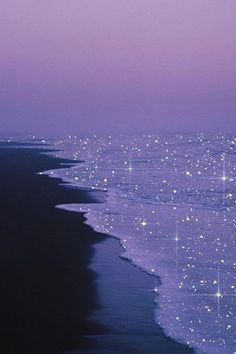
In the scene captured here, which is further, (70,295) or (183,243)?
(183,243)

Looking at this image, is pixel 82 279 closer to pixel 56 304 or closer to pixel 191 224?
pixel 56 304

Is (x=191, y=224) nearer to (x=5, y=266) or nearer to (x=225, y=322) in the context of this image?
(x=5, y=266)

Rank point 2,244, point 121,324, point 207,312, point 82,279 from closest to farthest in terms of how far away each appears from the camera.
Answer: point 121,324
point 207,312
point 82,279
point 2,244

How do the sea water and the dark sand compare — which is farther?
the sea water

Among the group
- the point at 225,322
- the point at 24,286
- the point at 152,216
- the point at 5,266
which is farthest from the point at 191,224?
the point at 225,322

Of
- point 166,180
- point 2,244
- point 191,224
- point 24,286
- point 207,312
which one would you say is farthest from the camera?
point 166,180

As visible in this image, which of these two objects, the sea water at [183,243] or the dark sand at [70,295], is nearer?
the dark sand at [70,295]

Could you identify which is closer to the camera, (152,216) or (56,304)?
(56,304)
